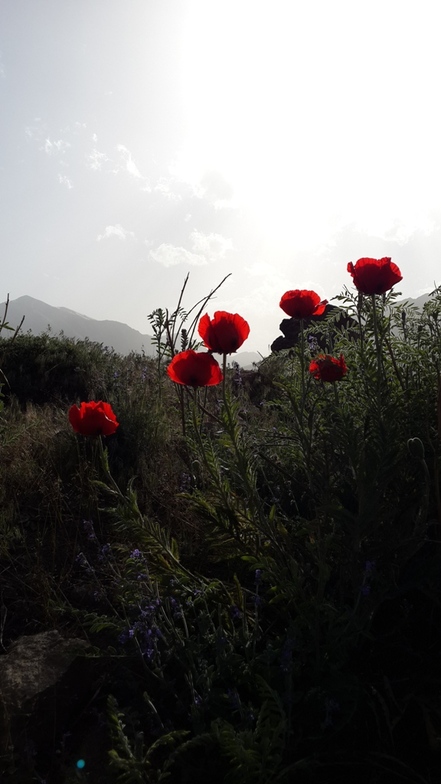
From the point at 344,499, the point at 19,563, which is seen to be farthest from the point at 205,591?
the point at 19,563

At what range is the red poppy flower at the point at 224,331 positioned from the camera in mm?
1756

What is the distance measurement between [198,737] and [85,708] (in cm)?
58

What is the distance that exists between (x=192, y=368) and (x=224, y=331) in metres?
0.17

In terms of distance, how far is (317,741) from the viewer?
1354 millimetres

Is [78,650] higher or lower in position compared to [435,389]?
lower

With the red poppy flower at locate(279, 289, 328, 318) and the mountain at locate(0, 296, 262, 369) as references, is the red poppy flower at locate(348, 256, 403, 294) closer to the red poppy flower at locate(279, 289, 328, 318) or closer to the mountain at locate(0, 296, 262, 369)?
the red poppy flower at locate(279, 289, 328, 318)

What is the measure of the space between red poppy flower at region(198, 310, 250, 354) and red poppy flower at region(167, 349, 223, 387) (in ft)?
0.20

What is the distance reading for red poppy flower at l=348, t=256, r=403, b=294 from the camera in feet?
6.08

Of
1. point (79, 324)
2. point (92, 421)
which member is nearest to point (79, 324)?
point (79, 324)

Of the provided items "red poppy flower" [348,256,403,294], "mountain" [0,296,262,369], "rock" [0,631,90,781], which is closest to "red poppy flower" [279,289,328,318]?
"red poppy flower" [348,256,403,294]

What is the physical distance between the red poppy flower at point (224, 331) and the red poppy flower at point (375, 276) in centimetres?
47

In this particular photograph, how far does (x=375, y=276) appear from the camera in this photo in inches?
73.2

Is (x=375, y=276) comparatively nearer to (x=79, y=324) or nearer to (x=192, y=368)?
(x=192, y=368)

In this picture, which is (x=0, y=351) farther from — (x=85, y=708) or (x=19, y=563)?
(x=85, y=708)
